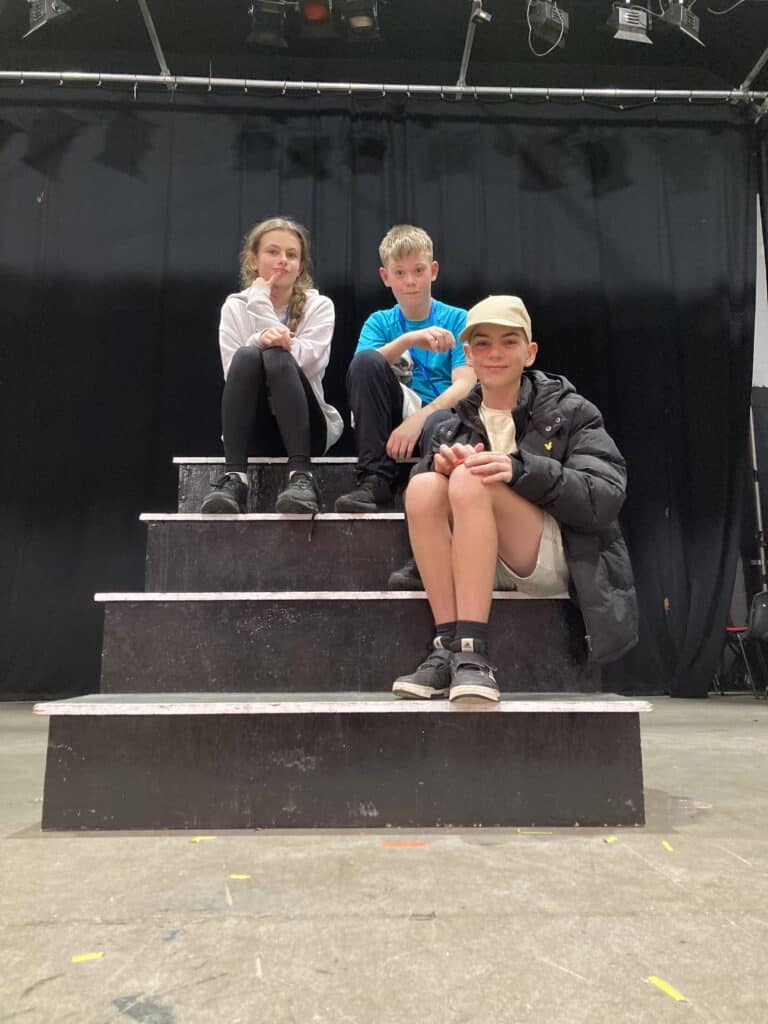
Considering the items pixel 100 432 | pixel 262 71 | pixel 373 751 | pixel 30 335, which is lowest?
pixel 373 751

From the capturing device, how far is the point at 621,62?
4.18 meters

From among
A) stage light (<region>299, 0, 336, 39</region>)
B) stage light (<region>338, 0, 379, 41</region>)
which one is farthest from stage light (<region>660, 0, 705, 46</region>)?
stage light (<region>299, 0, 336, 39</region>)

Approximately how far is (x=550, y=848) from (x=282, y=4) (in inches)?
148

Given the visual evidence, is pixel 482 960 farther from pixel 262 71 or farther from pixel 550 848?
pixel 262 71

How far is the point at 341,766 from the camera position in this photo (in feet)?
3.94

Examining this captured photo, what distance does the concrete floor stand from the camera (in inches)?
25.0

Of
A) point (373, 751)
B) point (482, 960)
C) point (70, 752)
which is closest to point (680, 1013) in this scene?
point (482, 960)

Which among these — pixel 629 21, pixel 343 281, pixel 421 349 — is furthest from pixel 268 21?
pixel 421 349

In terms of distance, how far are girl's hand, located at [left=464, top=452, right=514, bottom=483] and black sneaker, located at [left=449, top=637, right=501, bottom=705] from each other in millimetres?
268

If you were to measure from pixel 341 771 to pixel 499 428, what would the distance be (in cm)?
69

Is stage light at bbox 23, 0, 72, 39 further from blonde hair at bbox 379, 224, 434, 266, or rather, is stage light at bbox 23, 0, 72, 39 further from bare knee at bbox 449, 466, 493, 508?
bare knee at bbox 449, 466, 493, 508

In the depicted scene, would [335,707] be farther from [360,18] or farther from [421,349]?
[360,18]

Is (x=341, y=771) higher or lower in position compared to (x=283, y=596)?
lower

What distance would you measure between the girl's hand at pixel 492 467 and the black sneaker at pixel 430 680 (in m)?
0.30
